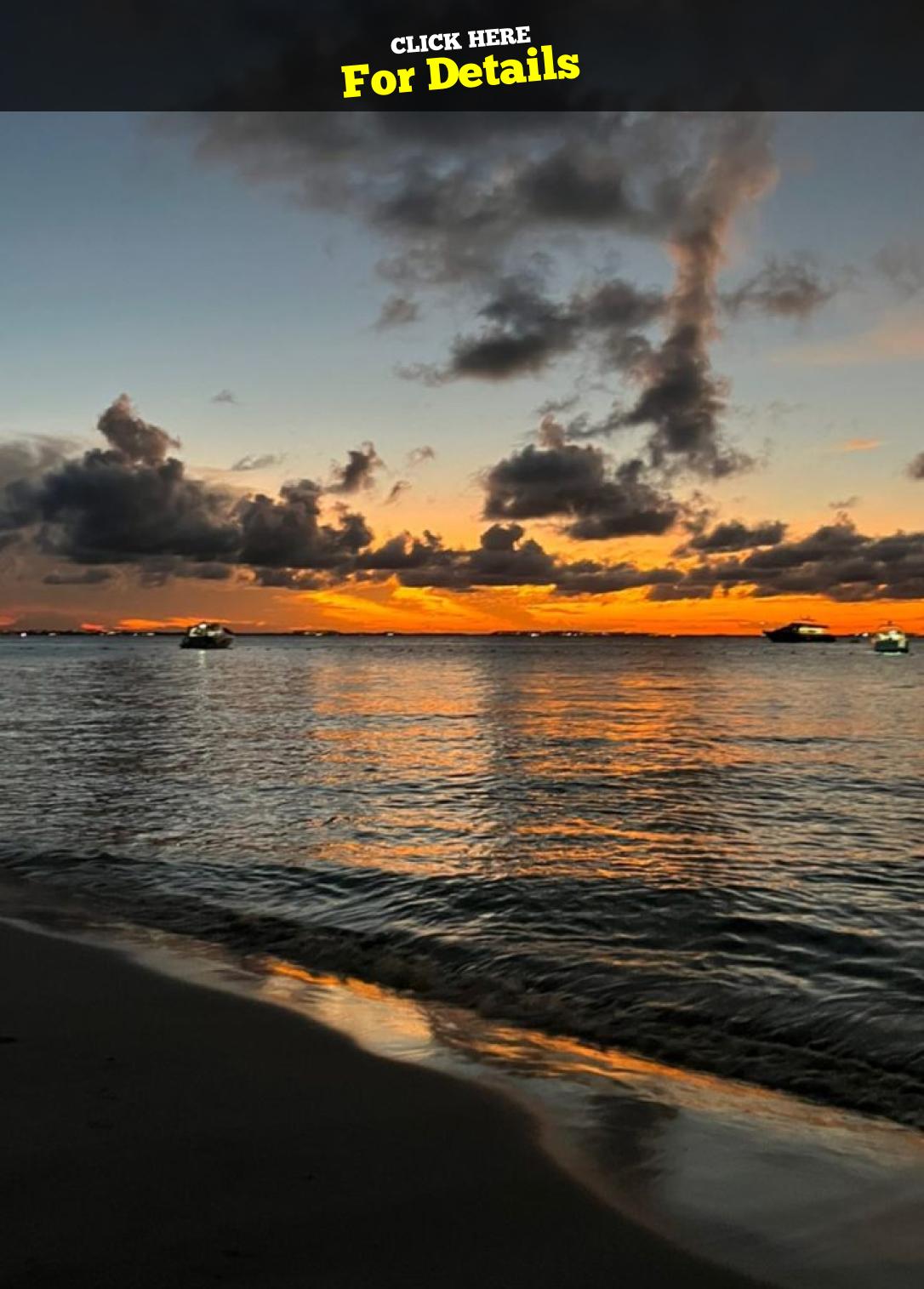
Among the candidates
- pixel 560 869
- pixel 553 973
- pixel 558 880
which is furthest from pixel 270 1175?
pixel 560 869

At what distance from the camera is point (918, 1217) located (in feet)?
17.6

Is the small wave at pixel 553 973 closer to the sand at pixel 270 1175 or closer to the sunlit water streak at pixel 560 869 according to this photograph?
the sunlit water streak at pixel 560 869

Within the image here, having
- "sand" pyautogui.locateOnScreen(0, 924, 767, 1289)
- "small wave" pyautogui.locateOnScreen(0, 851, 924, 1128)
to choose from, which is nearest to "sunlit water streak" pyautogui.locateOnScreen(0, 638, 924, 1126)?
"small wave" pyautogui.locateOnScreen(0, 851, 924, 1128)

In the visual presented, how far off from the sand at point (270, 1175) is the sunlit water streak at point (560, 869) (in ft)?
8.78

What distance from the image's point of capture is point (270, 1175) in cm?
548

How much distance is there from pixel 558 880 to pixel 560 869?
939 mm

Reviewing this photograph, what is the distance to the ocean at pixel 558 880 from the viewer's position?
28.9 feet

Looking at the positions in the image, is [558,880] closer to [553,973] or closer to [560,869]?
[560,869]

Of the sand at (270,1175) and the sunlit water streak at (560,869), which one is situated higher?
the sand at (270,1175)

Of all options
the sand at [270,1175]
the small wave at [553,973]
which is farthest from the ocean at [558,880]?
the sand at [270,1175]

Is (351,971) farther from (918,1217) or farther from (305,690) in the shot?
(305,690)

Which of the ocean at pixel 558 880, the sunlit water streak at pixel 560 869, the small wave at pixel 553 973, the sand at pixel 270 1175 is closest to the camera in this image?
the sand at pixel 270 1175

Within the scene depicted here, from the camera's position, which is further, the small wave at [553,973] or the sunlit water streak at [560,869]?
the sunlit water streak at [560,869]

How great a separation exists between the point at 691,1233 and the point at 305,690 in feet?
265
